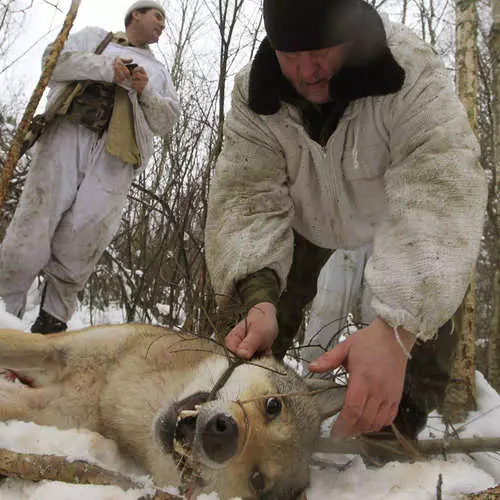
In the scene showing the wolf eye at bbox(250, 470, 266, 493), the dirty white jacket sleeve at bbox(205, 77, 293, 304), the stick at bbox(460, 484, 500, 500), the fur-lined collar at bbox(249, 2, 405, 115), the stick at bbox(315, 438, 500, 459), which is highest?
the fur-lined collar at bbox(249, 2, 405, 115)

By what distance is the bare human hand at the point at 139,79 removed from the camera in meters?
4.16

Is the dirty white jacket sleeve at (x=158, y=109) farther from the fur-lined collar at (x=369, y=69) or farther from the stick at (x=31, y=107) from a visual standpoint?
the fur-lined collar at (x=369, y=69)

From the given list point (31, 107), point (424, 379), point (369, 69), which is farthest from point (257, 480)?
point (31, 107)

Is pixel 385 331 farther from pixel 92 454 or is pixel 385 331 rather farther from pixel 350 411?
pixel 92 454

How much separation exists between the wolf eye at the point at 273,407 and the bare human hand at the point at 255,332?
0.20 m

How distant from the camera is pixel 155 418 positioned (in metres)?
2.16

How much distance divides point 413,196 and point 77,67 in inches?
123

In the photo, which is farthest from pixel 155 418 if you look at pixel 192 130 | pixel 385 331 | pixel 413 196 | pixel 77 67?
pixel 192 130

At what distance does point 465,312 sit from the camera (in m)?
4.57

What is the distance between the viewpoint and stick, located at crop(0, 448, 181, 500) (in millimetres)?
1685

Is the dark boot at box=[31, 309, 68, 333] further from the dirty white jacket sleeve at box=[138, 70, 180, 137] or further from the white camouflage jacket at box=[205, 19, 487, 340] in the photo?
the white camouflage jacket at box=[205, 19, 487, 340]

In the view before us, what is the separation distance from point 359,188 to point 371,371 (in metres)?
1.24

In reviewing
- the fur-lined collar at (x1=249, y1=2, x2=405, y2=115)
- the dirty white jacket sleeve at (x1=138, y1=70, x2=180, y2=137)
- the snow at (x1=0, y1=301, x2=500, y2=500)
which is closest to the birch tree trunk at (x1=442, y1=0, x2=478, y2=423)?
the snow at (x1=0, y1=301, x2=500, y2=500)

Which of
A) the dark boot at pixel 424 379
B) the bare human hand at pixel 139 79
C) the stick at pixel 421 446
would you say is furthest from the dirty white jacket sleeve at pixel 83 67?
the stick at pixel 421 446
